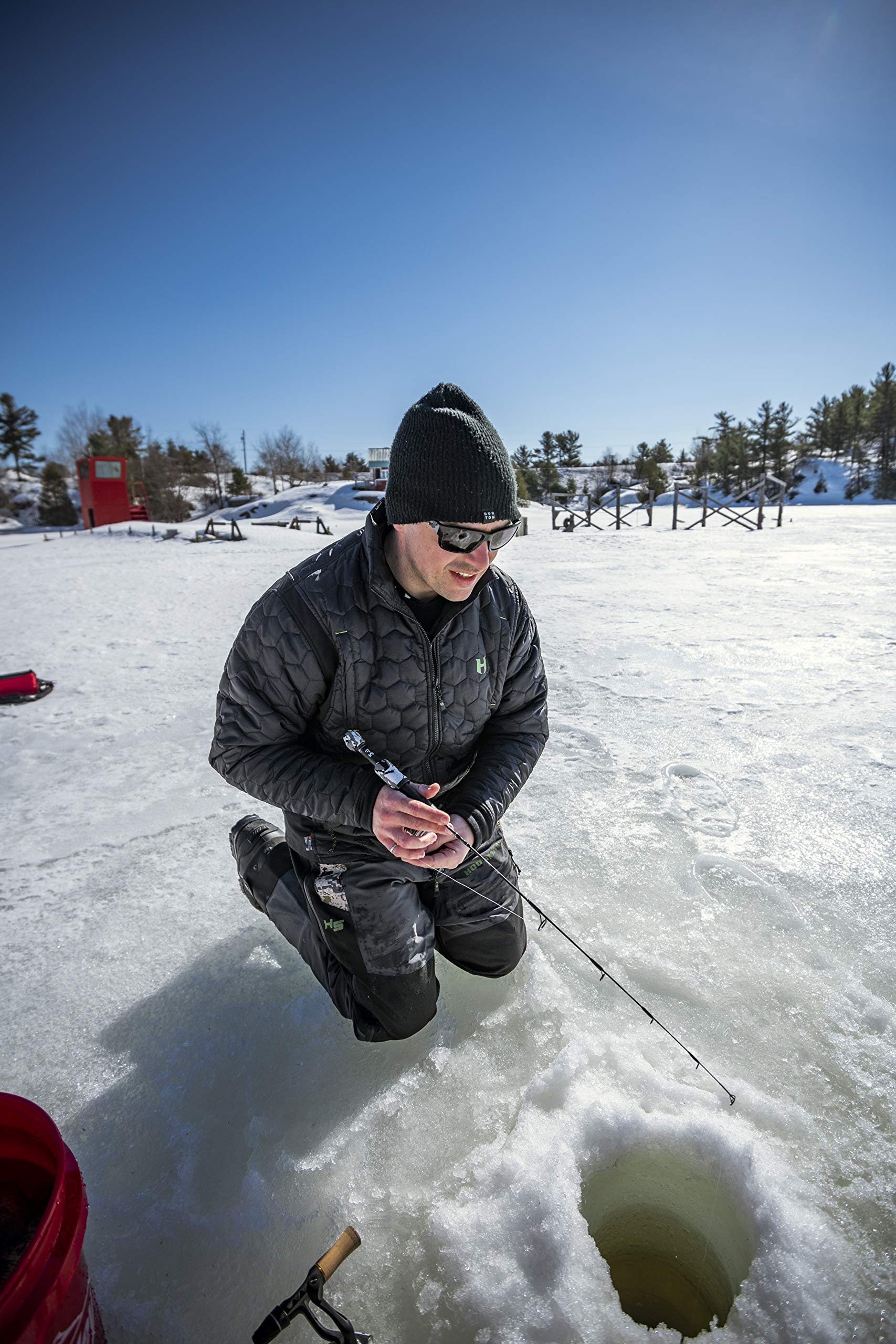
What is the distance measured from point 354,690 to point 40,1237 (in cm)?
119

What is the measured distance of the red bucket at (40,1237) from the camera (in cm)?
74

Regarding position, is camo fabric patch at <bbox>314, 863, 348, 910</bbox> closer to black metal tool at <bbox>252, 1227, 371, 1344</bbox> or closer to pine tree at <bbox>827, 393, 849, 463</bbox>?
black metal tool at <bbox>252, 1227, 371, 1344</bbox>

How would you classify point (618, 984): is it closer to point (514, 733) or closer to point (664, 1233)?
point (664, 1233)

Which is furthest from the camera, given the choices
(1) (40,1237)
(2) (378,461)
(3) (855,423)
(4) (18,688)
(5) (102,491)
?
(3) (855,423)

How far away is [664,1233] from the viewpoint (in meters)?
1.48

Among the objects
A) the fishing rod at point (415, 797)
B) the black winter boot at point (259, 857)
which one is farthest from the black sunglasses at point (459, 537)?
the black winter boot at point (259, 857)

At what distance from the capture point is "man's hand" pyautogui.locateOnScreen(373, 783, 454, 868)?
155cm

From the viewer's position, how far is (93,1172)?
4.60 feet

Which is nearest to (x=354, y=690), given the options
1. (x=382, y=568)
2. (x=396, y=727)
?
(x=396, y=727)

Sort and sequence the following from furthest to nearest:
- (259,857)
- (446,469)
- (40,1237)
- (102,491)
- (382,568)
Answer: (102,491)
(259,857)
(382,568)
(446,469)
(40,1237)

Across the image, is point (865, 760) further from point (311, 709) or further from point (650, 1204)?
point (311, 709)

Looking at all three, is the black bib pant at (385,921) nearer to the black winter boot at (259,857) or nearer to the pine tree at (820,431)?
the black winter boot at (259,857)

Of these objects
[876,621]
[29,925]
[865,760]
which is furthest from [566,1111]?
[876,621]

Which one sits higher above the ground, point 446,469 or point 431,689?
point 446,469
